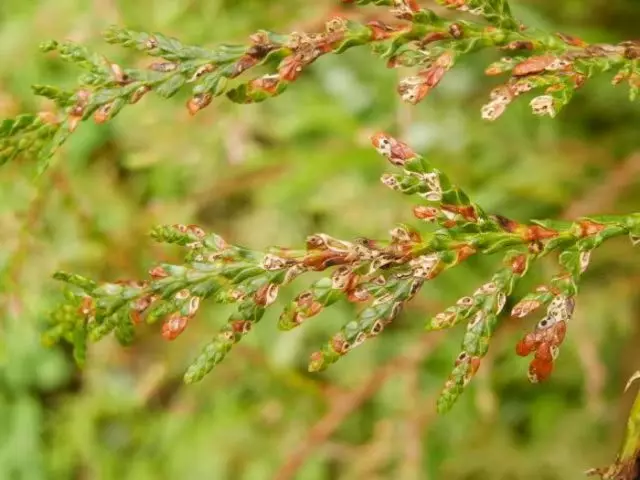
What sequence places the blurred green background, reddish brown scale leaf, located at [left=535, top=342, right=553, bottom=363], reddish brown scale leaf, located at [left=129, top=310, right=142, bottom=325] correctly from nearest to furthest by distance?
reddish brown scale leaf, located at [left=535, top=342, right=553, bottom=363] → reddish brown scale leaf, located at [left=129, top=310, right=142, bottom=325] → the blurred green background

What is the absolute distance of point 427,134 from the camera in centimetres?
214

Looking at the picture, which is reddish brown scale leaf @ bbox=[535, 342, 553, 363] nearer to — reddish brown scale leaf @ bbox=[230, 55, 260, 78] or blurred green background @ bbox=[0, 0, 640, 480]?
reddish brown scale leaf @ bbox=[230, 55, 260, 78]

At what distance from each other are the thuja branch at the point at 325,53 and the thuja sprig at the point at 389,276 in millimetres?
134

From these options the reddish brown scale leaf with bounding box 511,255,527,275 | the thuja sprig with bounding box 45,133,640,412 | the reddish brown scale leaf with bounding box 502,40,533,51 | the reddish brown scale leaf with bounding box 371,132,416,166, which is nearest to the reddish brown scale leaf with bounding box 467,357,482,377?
the thuja sprig with bounding box 45,133,640,412

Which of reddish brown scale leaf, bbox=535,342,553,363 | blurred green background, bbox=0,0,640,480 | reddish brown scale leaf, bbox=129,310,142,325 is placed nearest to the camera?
reddish brown scale leaf, bbox=535,342,553,363

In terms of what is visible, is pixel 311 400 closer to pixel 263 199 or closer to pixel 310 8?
pixel 263 199

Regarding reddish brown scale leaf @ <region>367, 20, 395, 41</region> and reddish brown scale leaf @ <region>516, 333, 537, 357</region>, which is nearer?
reddish brown scale leaf @ <region>516, 333, 537, 357</region>

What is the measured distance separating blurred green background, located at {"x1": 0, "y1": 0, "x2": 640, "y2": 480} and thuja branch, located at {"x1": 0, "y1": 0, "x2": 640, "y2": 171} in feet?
2.70

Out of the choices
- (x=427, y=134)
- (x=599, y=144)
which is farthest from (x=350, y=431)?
(x=599, y=144)

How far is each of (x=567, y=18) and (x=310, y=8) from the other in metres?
0.65

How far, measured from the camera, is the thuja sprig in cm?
90

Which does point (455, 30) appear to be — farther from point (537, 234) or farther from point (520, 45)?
point (537, 234)

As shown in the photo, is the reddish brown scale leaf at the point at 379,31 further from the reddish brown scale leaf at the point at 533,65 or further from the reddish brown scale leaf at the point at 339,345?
the reddish brown scale leaf at the point at 339,345

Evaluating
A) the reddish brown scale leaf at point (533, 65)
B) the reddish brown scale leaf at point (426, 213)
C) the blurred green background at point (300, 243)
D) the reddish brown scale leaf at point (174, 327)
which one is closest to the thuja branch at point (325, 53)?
the reddish brown scale leaf at point (533, 65)
